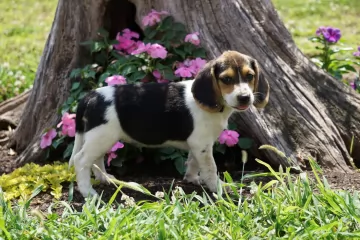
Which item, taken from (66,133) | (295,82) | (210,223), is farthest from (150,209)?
(295,82)

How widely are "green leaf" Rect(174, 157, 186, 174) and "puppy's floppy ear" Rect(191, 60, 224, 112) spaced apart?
0.93 metres

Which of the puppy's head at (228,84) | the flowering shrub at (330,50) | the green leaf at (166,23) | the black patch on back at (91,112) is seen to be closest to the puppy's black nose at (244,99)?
the puppy's head at (228,84)

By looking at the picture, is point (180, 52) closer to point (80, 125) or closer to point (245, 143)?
point (245, 143)

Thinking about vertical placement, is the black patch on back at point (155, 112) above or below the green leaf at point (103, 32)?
below

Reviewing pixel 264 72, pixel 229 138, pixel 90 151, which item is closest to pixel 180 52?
pixel 264 72

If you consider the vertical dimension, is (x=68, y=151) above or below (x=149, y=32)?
below

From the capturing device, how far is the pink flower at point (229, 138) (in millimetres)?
5992

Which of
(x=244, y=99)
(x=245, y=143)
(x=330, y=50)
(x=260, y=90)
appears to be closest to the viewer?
(x=244, y=99)

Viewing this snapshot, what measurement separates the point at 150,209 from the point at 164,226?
1.26ft

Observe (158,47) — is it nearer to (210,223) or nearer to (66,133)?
(66,133)

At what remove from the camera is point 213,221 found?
14.4ft

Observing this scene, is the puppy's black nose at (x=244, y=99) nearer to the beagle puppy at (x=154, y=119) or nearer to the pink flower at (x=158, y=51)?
the beagle puppy at (x=154, y=119)

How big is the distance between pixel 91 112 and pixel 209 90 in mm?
905

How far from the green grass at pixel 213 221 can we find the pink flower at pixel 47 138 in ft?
6.08
